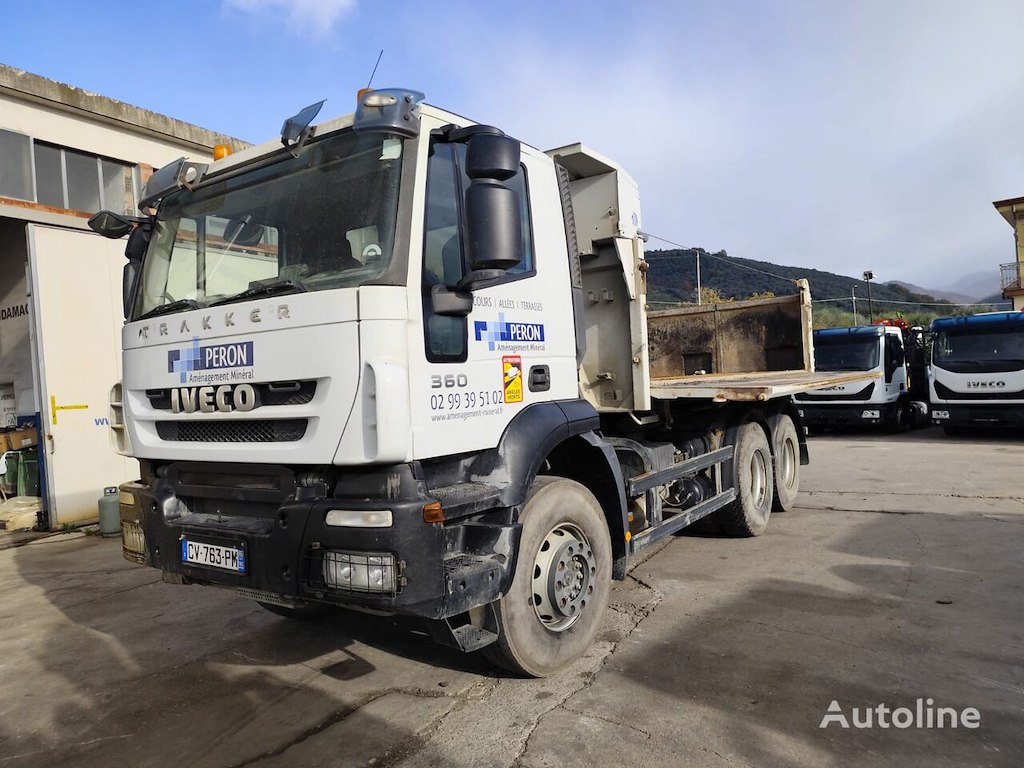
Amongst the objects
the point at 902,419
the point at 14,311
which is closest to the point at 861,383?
the point at 902,419

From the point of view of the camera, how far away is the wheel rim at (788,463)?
7.35m

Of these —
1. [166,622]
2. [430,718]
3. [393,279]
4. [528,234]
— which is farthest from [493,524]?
[166,622]

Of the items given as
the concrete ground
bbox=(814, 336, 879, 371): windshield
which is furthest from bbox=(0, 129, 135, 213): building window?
bbox=(814, 336, 879, 371): windshield

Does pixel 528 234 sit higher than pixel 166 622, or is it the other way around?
pixel 528 234

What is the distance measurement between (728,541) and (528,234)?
3.94m

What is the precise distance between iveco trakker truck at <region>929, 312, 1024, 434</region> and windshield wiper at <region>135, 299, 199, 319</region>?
1362cm

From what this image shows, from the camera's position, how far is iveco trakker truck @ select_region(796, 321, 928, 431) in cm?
1441

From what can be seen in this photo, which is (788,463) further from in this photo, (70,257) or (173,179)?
(70,257)

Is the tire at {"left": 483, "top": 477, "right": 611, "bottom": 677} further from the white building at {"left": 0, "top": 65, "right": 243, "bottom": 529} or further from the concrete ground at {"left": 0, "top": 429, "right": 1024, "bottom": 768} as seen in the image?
the white building at {"left": 0, "top": 65, "right": 243, "bottom": 529}

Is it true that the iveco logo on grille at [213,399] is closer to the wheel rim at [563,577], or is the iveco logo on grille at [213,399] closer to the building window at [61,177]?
the wheel rim at [563,577]

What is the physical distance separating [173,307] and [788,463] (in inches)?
244

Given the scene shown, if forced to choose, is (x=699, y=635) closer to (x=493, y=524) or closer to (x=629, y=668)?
(x=629, y=668)

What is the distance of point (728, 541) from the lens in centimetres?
648

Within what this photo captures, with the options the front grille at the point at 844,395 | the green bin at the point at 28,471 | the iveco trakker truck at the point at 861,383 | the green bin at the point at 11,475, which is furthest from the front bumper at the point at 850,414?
the green bin at the point at 11,475
